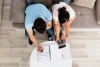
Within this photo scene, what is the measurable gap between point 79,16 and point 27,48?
891 millimetres

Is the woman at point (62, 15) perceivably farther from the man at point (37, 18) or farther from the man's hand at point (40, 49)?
the man's hand at point (40, 49)

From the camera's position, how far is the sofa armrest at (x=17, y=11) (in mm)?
2197

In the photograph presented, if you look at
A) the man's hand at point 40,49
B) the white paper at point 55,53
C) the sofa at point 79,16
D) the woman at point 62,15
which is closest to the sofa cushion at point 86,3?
the sofa at point 79,16

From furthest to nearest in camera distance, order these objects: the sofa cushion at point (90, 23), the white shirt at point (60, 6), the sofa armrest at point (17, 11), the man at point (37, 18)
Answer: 1. the sofa cushion at point (90, 23)
2. the sofa armrest at point (17, 11)
3. the white shirt at point (60, 6)
4. the man at point (37, 18)

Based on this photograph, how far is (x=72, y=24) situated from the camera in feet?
7.73

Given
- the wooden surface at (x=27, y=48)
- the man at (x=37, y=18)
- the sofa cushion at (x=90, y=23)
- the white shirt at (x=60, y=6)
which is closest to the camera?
the man at (x=37, y=18)

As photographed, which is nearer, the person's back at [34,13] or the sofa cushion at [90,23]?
the person's back at [34,13]

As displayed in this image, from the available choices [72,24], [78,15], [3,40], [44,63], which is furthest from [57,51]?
[3,40]

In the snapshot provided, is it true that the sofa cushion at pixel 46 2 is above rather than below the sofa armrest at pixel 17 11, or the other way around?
above

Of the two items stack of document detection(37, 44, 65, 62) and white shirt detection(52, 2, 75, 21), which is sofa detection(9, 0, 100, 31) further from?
stack of document detection(37, 44, 65, 62)

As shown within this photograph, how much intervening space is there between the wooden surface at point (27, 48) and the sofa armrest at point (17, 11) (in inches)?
19.7

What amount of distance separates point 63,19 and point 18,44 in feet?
3.24

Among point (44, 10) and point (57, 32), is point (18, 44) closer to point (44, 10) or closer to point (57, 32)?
point (57, 32)

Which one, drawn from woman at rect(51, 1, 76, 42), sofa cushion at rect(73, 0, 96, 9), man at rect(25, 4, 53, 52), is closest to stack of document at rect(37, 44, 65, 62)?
woman at rect(51, 1, 76, 42)
